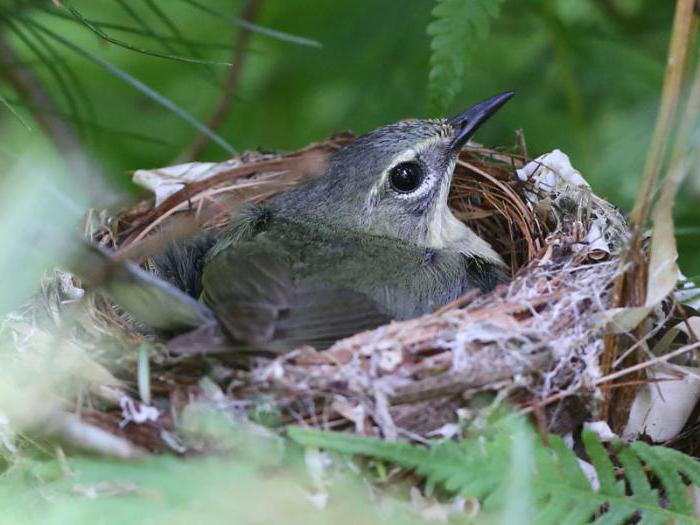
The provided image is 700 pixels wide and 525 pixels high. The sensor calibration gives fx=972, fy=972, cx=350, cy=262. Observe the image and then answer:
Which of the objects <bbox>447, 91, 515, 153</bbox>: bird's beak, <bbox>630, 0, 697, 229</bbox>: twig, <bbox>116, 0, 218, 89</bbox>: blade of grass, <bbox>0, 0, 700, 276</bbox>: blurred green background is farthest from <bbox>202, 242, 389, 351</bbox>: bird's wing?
<bbox>0, 0, 700, 276</bbox>: blurred green background

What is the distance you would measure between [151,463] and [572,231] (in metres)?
2.05

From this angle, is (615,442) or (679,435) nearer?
(615,442)

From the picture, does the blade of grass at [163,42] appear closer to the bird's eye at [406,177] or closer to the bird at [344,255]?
the bird at [344,255]

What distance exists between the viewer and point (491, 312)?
291 cm


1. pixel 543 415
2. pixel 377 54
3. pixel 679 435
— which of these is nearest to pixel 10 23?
pixel 377 54

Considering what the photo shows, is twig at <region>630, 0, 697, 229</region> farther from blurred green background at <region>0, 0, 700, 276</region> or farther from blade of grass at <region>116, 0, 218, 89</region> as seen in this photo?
blurred green background at <region>0, 0, 700, 276</region>

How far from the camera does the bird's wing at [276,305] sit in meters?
2.81

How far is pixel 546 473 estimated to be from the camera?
222cm

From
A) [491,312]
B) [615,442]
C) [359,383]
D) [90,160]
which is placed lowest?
[615,442]

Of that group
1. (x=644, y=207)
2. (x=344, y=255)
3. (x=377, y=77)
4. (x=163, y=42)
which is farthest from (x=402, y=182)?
(x=644, y=207)

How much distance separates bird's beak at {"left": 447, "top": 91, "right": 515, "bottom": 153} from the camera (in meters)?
3.76

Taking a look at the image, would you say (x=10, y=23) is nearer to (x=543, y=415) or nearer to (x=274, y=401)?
(x=274, y=401)

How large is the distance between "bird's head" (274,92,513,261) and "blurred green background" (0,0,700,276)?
0.51 metres

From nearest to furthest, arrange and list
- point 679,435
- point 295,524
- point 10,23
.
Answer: point 295,524 < point 679,435 < point 10,23
